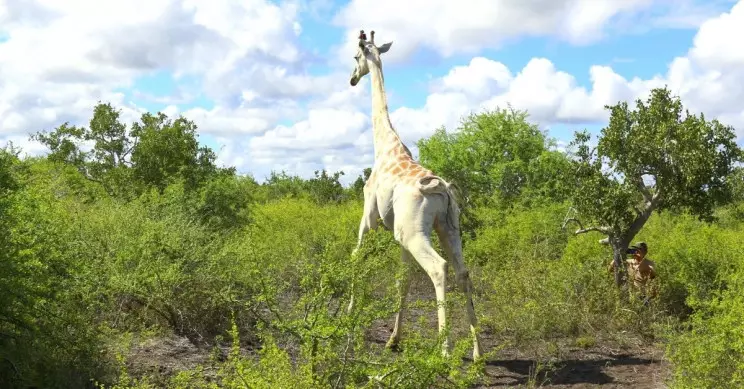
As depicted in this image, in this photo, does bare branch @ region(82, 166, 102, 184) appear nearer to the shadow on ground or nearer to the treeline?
the treeline

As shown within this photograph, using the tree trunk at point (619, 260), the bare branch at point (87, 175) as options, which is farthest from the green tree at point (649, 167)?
the bare branch at point (87, 175)

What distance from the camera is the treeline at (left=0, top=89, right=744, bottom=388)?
17.7ft

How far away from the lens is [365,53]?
9609 mm

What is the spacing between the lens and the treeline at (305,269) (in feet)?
17.7

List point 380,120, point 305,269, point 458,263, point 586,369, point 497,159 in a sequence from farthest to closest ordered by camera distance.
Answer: point 497,159 → point 380,120 → point 305,269 → point 586,369 → point 458,263

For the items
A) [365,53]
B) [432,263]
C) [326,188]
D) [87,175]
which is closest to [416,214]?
[432,263]

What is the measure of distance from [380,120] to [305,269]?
2.00 m

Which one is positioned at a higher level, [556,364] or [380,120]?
[380,120]

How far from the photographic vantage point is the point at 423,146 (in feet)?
73.1

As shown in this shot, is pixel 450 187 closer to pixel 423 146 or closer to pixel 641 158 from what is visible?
pixel 641 158

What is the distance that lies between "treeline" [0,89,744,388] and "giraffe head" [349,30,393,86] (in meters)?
2.15

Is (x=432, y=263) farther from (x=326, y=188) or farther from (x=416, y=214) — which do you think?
(x=326, y=188)

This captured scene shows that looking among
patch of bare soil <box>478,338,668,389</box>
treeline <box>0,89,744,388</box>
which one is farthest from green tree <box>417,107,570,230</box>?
patch of bare soil <box>478,338,668,389</box>

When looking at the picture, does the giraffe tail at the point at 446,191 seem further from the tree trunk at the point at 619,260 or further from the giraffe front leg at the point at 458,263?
the tree trunk at the point at 619,260
